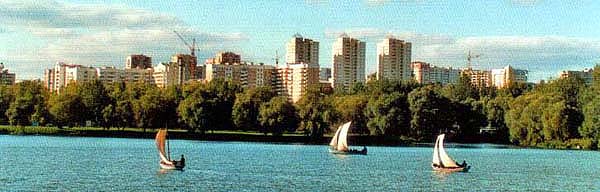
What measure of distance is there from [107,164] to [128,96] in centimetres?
6781

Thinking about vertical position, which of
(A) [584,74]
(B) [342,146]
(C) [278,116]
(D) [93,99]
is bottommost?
(B) [342,146]

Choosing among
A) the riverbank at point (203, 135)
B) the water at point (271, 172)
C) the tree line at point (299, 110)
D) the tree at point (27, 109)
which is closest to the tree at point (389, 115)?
the tree line at point (299, 110)

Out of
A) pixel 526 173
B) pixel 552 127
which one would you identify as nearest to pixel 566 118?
pixel 552 127

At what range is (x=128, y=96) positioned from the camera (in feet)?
Answer: 438

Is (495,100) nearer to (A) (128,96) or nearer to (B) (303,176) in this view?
(A) (128,96)

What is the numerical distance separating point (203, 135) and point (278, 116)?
11.4 metres

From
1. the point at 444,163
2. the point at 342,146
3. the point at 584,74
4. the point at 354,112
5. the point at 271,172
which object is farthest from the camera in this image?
the point at 584,74

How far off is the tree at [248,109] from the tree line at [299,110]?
123 millimetres

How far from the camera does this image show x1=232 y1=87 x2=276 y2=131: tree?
12519cm

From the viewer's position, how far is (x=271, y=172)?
62.3 m

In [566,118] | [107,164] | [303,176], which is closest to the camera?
[303,176]

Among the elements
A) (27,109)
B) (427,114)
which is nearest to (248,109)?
(427,114)

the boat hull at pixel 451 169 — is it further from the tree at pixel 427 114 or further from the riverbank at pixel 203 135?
the tree at pixel 427 114

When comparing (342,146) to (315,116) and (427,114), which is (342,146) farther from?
(315,116)
